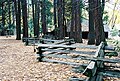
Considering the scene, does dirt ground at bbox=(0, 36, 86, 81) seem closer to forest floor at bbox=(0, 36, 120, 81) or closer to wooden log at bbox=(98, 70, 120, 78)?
forest floor at bbox=(0, 36, 120, 81)

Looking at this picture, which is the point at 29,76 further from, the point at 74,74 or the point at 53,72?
the point at 74,74

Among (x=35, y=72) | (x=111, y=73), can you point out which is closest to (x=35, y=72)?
(x=35, y=72)

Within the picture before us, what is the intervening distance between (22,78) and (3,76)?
87cm

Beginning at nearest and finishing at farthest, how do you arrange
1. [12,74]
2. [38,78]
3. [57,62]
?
[38,78], [12,74], [57,62]

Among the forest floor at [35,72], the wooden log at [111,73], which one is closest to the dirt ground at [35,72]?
the forest floor at [35,72]

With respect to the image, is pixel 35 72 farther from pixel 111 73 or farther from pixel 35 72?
pixel 111 73

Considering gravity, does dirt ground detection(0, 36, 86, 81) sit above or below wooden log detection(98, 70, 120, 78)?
below

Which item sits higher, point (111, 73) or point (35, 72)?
point (111, 73)

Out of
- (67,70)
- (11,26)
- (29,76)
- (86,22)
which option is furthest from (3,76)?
(11,26)

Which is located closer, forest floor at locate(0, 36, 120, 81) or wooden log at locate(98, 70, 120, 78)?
wooden log at locate(98, 70, 120, 78)

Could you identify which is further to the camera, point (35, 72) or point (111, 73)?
point (35, 72)

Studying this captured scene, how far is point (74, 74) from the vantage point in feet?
28.1

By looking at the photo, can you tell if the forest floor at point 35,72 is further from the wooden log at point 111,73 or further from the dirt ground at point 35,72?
the wooden log at point 111,73

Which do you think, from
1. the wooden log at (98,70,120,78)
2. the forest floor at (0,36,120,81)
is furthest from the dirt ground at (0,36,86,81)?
the wooden log at (98,70,120,78)
